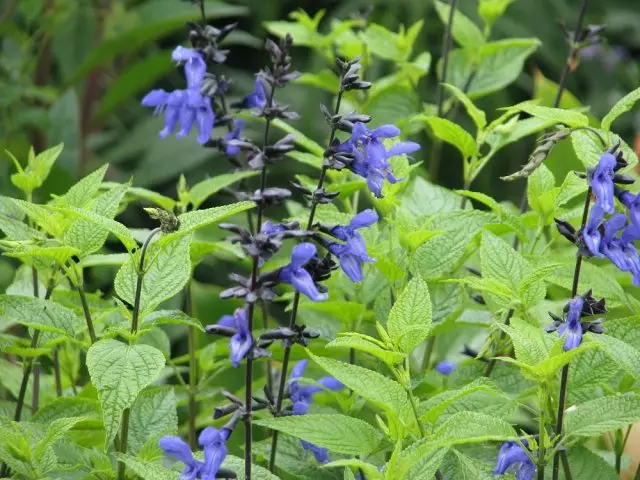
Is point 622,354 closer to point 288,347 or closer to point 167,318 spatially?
point 288,347

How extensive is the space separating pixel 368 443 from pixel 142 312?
0.27 meters

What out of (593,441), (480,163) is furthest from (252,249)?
(593,441)

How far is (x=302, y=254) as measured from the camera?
105cm

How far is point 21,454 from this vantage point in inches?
43.0

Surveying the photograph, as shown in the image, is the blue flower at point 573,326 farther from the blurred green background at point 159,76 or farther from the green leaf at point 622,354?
the blurred green background at point 159,76

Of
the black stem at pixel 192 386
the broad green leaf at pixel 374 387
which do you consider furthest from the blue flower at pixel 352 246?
the black stem at pixel 192 386

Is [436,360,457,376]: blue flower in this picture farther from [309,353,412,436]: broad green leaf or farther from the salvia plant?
[309,353,412,436]: broad green leaf

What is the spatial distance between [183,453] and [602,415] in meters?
0.41

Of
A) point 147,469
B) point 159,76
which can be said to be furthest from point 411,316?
point 159,76

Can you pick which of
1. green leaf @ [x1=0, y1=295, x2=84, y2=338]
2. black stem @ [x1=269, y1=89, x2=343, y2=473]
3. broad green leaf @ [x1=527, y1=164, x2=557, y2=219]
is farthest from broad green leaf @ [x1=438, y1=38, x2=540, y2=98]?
green leaf @ [x1=0, y1=295, x2=84, y2=338]

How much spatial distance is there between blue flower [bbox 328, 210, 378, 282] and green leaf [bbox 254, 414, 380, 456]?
0.15 m

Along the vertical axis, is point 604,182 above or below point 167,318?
above

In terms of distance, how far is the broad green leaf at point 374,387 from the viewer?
1021 mm

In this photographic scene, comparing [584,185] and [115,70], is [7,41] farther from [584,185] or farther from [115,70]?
[584,185]
